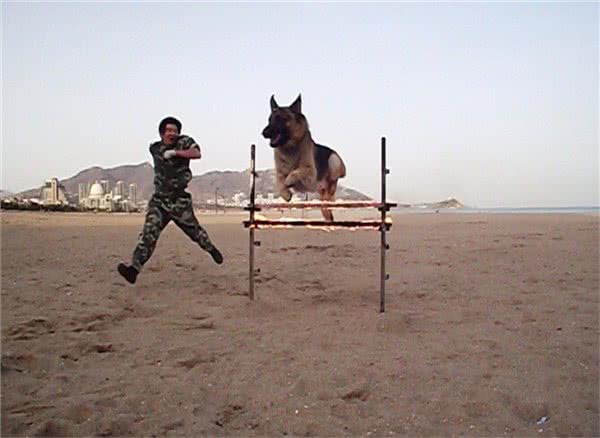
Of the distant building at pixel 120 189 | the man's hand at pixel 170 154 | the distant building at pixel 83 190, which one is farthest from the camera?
the distant building at pixel 120 189

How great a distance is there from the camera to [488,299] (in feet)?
32.2

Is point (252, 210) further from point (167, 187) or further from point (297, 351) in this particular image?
point (297, 351)

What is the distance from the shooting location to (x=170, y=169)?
9.38 m

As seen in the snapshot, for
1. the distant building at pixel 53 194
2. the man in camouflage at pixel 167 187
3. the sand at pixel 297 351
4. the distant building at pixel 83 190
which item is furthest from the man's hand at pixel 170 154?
the distant building at pixel 83 190

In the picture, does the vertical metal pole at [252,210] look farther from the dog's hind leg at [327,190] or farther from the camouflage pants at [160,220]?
the dog's hind leg at [327,190]

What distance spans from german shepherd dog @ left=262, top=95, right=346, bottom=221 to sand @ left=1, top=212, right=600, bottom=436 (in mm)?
1883

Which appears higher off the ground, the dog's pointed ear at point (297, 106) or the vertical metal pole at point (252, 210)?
the dog's pointed ear at point (297, 106)

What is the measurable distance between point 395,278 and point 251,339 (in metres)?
5.20

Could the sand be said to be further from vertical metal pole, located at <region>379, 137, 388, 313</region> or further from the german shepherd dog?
the german shepherd dog

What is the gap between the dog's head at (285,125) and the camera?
390 inches

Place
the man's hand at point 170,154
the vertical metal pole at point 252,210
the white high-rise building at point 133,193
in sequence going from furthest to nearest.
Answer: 1. the white high-rise building at point 133,193
2. the vertical metal pole at point 252,210
3. the man's hand at point 170,154

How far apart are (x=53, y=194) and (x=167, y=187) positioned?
37.3 metres

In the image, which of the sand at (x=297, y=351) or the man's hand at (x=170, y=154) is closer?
the sand at (x=297, y=351)

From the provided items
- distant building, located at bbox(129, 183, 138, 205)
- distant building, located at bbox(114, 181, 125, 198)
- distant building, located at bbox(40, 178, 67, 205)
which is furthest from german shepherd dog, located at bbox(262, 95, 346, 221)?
distant building, located at bbox(114, 181, 125, 198)
